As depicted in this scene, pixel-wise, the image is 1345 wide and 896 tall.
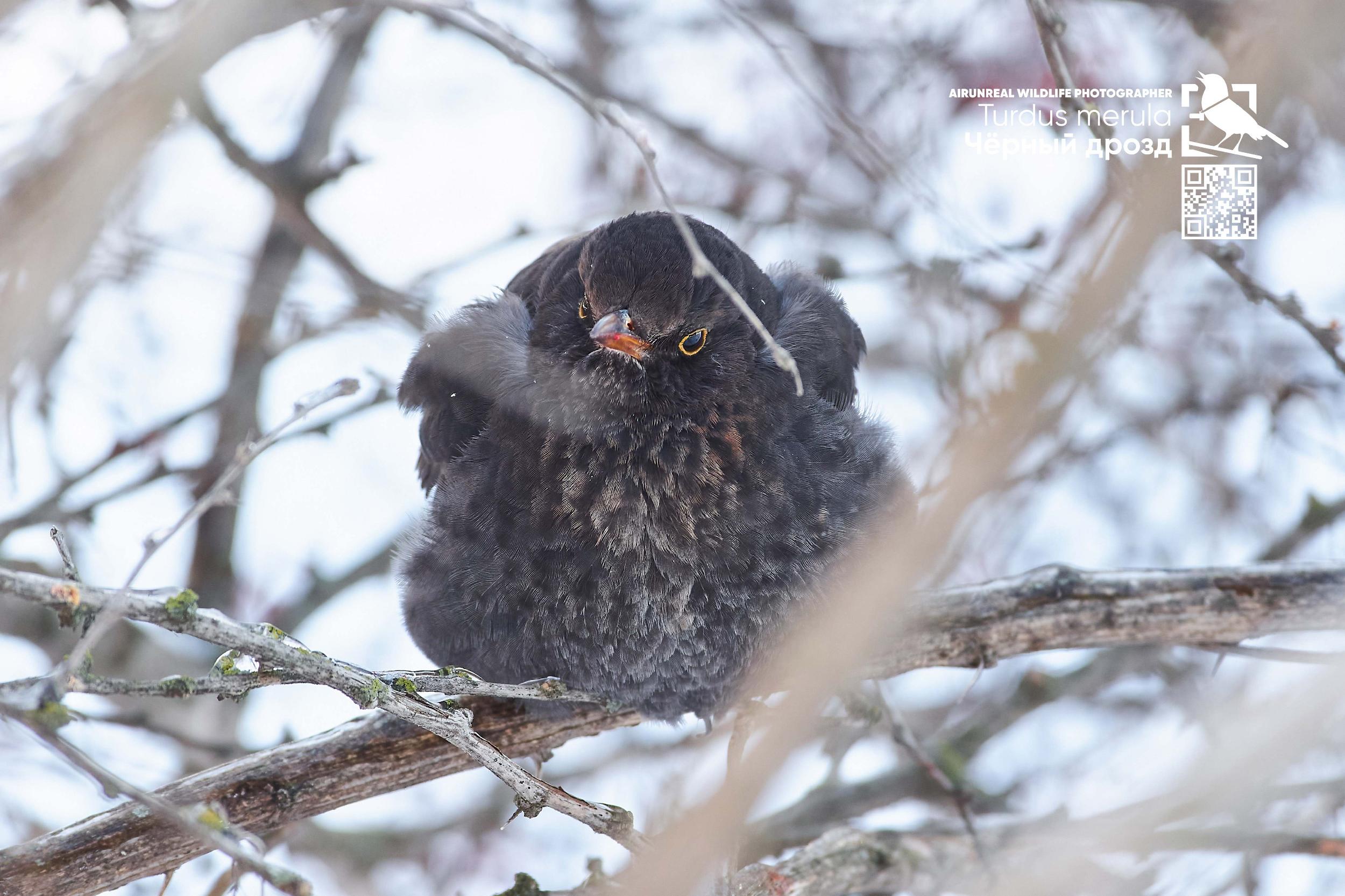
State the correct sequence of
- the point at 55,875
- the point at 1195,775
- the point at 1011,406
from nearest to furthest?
the point at 1011,406, the point at 1195,775, the point at 55,875

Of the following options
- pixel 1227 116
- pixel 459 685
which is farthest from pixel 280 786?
pixel 1227 116

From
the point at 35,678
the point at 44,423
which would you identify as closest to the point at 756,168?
the point at 44,423

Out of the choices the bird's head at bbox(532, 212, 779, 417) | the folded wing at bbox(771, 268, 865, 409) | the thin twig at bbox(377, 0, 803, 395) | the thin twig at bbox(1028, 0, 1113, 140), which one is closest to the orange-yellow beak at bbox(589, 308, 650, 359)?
the bird's head at bbox(532, 212, 779, 417)

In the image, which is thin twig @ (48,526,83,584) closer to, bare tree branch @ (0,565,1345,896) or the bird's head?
bare tree branch @ (0,565,1345,896)

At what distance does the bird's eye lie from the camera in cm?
345

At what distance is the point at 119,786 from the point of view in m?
1.68

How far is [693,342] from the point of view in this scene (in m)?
3.46

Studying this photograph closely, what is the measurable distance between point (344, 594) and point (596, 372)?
2.42m

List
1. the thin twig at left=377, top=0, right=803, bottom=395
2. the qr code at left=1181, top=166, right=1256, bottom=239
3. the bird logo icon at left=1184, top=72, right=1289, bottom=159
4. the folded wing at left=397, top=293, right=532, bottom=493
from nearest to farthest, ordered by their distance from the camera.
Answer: the thin twig at left=377, top=0, right=803, bottom=395, the bird logo icon at left=1184, top=72, right=1289, bottom=159, the folded wing at left=397, top=293, right=532, bottom=493, the qr code at left=1181, top=166, right=1256, bottom=239

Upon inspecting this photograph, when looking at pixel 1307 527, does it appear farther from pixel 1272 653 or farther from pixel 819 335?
pixel 819 335

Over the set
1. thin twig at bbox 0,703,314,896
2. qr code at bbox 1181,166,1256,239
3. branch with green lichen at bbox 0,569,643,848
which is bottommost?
thin twig at bbox 0,703,314,896

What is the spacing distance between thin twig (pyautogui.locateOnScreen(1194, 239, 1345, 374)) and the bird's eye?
4.69 ft

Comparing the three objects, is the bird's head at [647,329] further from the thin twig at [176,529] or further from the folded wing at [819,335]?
the thin twig at [176,529]

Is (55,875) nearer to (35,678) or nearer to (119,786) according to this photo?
(35,678)
